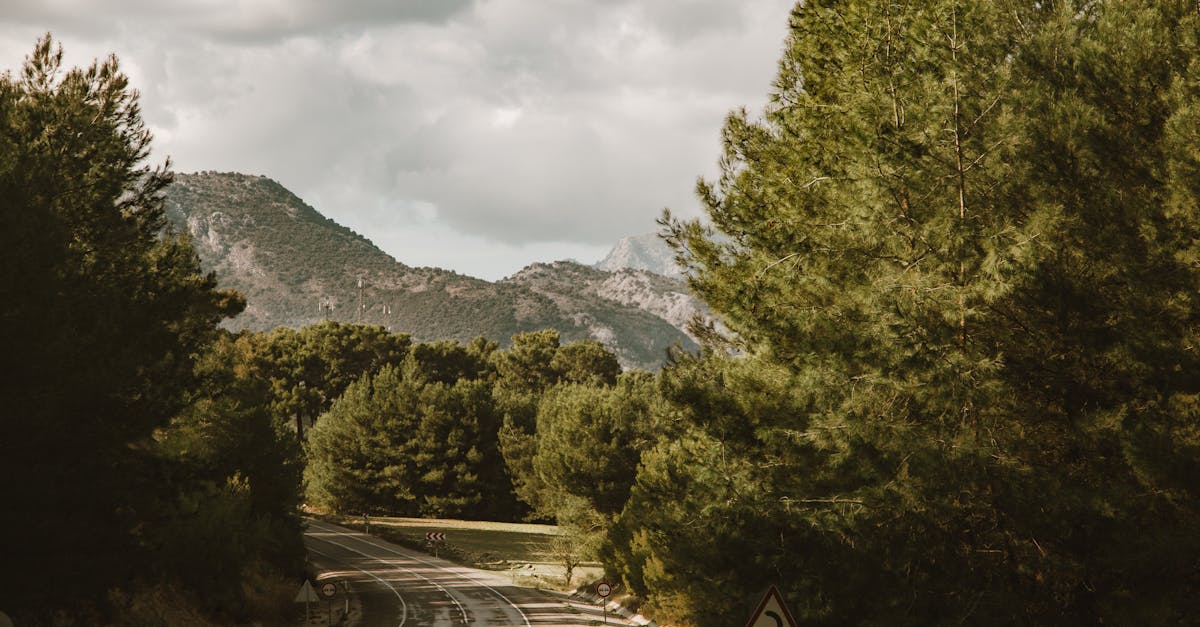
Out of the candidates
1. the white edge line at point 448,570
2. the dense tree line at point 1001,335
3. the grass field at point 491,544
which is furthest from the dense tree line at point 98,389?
the grass field at point 491,544

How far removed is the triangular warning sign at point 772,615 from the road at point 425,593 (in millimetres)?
24270

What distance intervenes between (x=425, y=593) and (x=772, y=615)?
35.4 meters

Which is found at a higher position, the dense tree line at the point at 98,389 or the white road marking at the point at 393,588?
the dense tree line at the point at 98,389

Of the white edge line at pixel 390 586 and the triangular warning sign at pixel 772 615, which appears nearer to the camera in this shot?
the triangular warning sign at pixel 772 615

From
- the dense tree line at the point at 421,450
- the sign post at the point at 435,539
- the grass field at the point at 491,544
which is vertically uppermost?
the dense tree line at the point at 421,450

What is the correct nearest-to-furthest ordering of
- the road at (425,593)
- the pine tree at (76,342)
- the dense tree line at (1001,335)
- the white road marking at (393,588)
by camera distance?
the dense tree line at (1001,335), the pine tree at (76,342), the road at (425,593), the white road marking at (393,588)

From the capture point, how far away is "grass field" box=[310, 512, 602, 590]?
47.9 m

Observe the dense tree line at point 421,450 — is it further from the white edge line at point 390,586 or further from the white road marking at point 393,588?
the white road marking at point 393,588

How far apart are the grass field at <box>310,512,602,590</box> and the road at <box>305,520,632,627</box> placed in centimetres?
121

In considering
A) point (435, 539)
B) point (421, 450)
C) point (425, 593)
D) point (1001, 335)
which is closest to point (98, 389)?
point (1001, 335)

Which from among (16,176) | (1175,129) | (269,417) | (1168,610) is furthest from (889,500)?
(269,417)

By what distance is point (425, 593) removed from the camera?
4075 centimetres

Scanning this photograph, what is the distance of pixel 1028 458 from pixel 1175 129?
13.7ft

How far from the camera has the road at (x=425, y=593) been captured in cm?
3312
